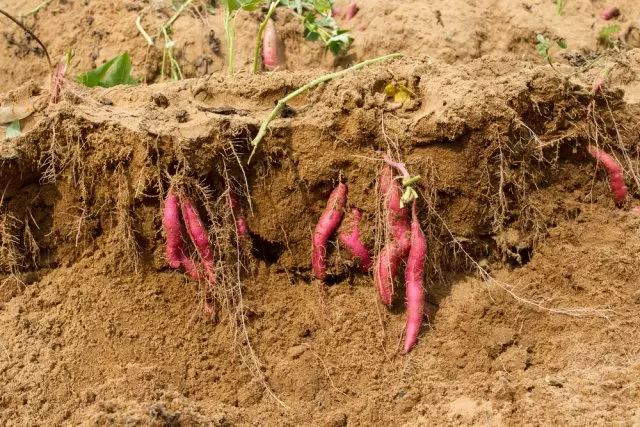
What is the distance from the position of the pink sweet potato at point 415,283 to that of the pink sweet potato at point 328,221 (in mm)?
270

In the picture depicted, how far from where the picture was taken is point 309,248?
2.86m

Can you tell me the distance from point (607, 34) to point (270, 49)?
185 centimetres

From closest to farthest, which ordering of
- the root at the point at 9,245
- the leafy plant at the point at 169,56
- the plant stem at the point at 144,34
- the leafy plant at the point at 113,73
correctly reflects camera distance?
the root at the point at 9,245 < the leafy plant at the point at 113,73 < the leafy plant at the point at 169,56 < the plant stem at the point at 144,34

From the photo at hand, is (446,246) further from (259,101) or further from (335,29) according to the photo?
(335,29)

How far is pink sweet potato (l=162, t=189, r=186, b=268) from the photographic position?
105 inches

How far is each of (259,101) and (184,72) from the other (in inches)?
55.0

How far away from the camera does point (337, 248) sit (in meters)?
2.80

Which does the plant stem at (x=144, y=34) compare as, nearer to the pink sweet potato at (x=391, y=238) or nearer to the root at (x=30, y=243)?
the root at (x=30, y=243)

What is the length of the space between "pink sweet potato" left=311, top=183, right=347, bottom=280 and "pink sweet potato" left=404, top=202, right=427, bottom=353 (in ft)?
0.89

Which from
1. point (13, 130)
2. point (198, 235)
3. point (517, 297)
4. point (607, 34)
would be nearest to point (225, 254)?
point (198, 235)

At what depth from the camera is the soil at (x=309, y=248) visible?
2.54 meters

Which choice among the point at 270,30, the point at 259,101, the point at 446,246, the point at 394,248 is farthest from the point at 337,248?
the point at 270,30

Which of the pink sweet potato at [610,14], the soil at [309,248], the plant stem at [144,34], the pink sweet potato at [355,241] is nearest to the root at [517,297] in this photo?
the soil at [309,248]

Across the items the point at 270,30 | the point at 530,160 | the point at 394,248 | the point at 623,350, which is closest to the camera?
the point at 623,350
